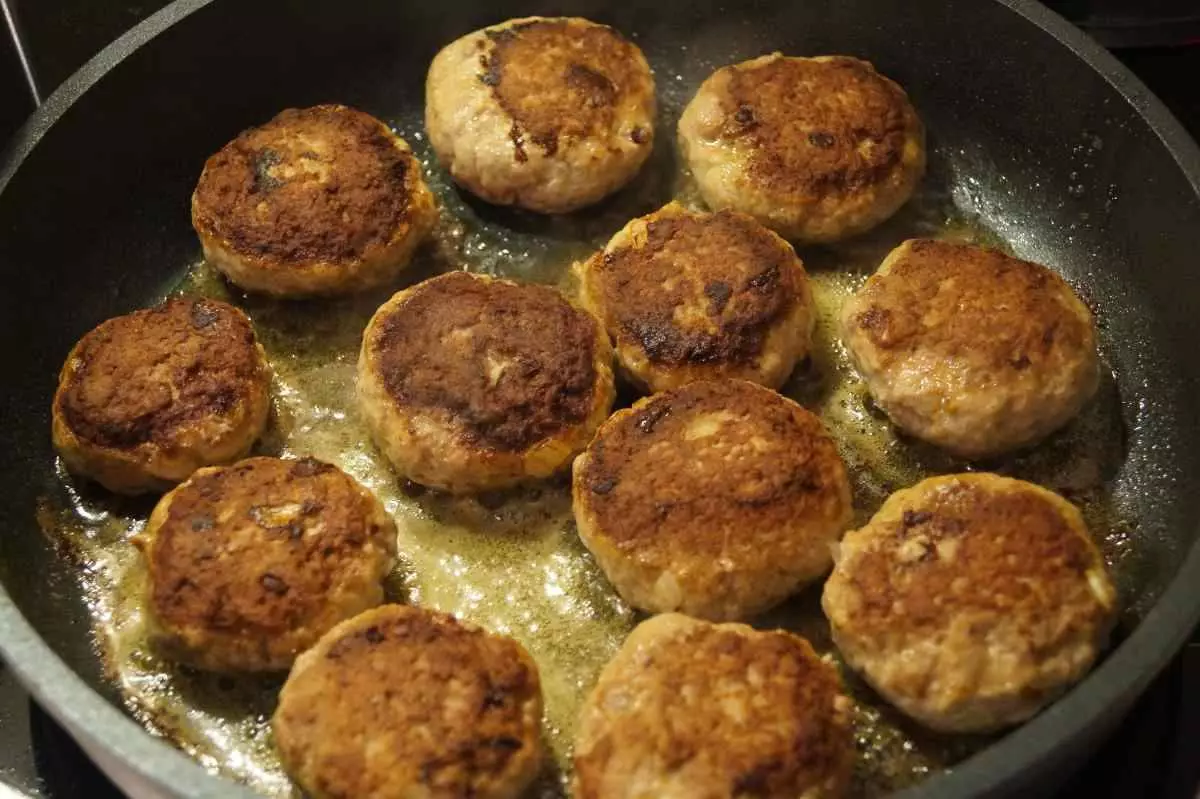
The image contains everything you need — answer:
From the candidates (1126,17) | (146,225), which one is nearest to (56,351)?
(146,225)

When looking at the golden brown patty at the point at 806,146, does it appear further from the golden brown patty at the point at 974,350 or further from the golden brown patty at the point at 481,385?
the golden brown patty at the point at 481,385

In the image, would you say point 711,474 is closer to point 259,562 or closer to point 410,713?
point 410,713

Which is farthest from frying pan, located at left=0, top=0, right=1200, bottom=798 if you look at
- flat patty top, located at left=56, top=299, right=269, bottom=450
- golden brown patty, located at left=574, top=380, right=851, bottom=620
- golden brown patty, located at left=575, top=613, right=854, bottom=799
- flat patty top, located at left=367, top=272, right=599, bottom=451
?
flat patty top, located at left=367, top=272, right=599, bottom=451

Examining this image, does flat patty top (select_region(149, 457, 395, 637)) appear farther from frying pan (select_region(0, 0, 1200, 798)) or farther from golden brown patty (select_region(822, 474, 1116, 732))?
golden brown patty (select_region(822, 474, 1116, 732))

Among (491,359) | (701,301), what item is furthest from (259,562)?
(701,301)

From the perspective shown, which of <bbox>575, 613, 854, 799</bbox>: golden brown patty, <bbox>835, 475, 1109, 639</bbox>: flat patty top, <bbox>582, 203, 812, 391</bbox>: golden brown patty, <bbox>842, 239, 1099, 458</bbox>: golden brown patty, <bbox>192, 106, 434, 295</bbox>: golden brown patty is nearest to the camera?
<bbox>575, 613, 854, 799</bbox>: golden brown patty

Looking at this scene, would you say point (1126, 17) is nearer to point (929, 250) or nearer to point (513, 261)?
point (929, 250)
